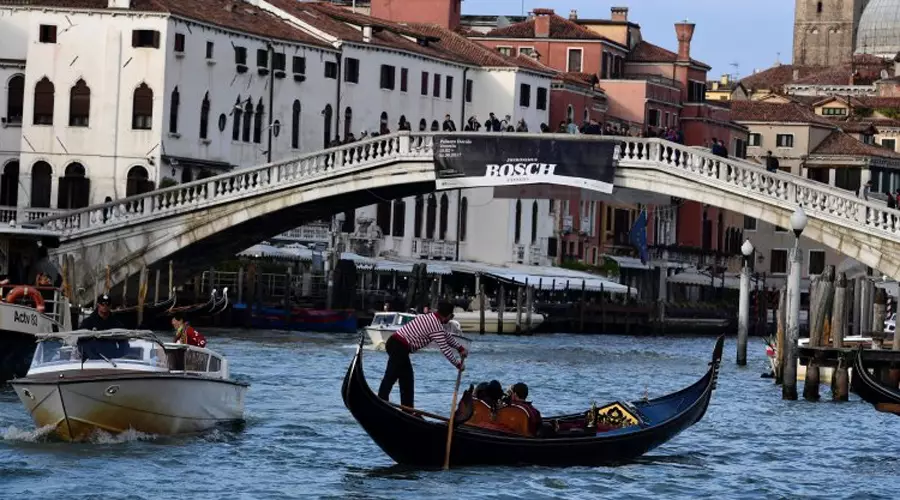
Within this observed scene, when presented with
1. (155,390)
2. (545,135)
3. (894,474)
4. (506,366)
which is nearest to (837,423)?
(894,474)

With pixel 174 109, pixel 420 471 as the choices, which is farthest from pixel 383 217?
pixel 420 471

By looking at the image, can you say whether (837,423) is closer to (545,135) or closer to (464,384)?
(464,384)

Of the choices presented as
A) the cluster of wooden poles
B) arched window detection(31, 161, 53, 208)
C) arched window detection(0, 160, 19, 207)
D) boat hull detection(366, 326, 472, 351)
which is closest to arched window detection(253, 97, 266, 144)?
arched window detection(31, 161, 53, 208)

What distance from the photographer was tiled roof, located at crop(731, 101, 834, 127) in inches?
3155

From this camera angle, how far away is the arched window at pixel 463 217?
59.0 meters

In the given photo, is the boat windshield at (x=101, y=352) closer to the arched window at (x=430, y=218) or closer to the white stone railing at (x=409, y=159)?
the white stone railing at (x=409, y=159)

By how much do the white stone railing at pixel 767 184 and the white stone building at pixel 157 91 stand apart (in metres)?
10.6

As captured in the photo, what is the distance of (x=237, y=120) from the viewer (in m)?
49.8

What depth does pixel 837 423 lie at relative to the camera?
2711 cm

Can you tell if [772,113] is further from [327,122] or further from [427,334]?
[427,334]

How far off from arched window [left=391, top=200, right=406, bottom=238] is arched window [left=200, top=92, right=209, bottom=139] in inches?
311

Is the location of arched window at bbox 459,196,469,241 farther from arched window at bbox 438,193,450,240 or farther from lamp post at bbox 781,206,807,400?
lamp post at bbox 781,206,807,400

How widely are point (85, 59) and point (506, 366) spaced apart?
1318 centimetres

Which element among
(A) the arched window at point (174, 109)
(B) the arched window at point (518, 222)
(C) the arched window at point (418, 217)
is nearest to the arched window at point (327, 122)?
(C) the arched window at point (418, 217)
